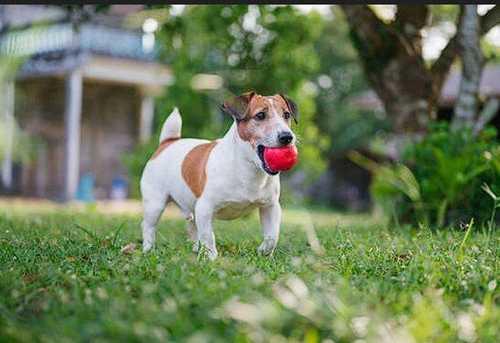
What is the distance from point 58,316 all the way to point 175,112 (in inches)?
127

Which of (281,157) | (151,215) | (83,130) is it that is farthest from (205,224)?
(83,130)

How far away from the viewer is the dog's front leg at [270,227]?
16.9 feet

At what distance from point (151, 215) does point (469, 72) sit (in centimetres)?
458

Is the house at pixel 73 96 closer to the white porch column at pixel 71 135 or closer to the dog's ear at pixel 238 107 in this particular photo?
the white porch column at pixel 71 135

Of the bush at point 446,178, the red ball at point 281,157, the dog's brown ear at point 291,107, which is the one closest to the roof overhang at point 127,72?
the bush at point 446,178

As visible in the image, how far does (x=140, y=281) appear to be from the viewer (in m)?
3.78

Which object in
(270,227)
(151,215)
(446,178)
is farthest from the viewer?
(446,178)

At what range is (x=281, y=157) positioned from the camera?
4.78 meters

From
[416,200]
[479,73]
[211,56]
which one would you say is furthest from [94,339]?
[211,56]

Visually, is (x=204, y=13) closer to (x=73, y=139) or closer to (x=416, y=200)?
(x=73, y=139)

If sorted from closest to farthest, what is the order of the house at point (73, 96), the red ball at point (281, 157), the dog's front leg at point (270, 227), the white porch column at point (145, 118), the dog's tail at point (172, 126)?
the red ball at point (281, 157) → the dog's front leg at point (270, 227) → the dog's tail at point (172, 126) → the house at point (73, 96) → the white porch column at point (145, 118)

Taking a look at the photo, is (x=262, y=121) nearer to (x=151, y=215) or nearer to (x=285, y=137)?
(x=285, y=137)

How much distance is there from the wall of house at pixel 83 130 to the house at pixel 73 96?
3 cm

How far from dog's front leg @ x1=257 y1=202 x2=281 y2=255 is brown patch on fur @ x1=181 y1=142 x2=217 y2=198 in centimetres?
42
